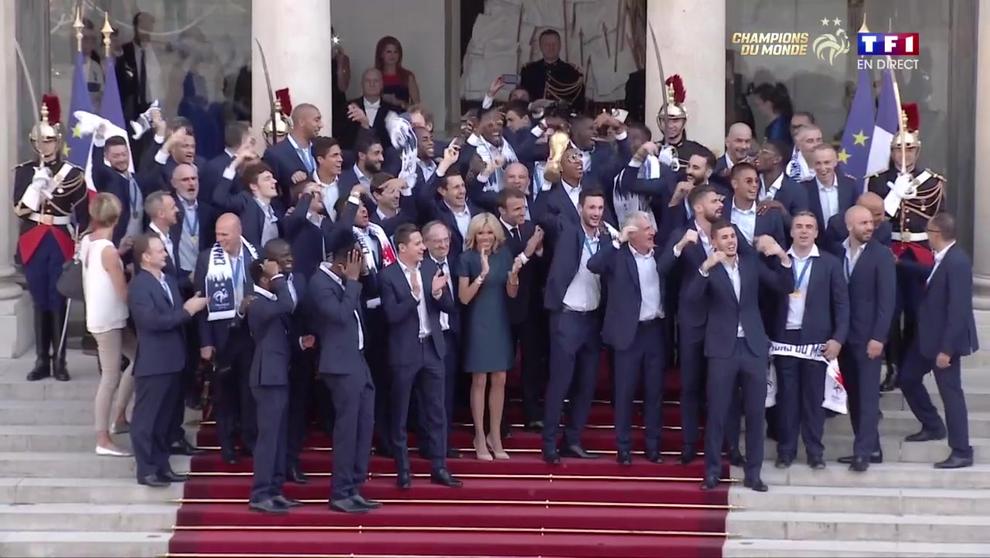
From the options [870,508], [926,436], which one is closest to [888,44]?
[926,436]

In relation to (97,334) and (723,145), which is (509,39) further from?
(97,334)

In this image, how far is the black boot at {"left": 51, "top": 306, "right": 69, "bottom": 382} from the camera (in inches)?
586

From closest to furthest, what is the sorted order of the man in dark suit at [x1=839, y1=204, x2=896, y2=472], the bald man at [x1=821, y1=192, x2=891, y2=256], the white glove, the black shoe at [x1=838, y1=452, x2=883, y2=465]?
the man in dark suit at [x1=839, y1=204, x2=896, y2=472] < the bald man at [x1=821, y1=192, x2=891, y2=256] < the black shoe at [x1=838, y1=452, x2=883, y2=465] < the white glove

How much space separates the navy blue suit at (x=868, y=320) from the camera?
13.4 m

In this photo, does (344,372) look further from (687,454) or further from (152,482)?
(687,454)

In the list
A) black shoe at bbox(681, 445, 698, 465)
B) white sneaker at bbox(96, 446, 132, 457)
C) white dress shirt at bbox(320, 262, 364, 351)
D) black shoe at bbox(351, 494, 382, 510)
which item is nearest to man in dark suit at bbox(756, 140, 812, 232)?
black shoe at bbox(681, 445, 698, 465)

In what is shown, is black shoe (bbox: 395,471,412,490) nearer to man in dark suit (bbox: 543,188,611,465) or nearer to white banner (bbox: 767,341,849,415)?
man in dark suit (bbox: 543,188,611,465)

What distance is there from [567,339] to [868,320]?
202cm

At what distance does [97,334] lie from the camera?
13352 mm

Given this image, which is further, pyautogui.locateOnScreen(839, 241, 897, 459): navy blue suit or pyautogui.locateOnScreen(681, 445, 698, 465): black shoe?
pyautogui.locateOnScreen(681, 445, 698, 465): black shoe

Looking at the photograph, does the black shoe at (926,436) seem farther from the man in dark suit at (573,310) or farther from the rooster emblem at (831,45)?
the rooster emblem at (831,45)

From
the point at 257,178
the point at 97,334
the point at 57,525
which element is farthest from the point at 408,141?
the point at 57,525

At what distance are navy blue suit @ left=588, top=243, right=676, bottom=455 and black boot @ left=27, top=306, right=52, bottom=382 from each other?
4212mm

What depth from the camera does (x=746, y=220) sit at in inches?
539
